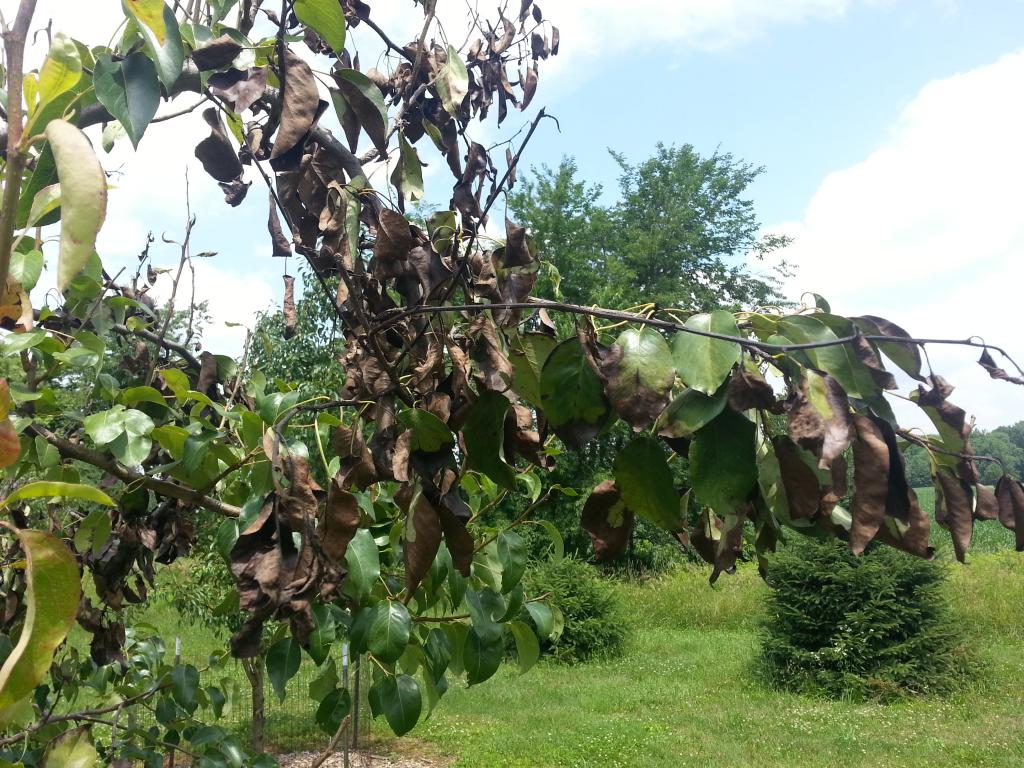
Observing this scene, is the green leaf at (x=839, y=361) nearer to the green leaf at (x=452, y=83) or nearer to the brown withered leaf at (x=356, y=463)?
the brown withered leaf at (x=356, y=463)

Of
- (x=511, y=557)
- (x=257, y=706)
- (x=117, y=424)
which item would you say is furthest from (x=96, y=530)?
(x=257, y=706)

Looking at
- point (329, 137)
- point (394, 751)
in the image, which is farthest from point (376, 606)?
point (394, 751)

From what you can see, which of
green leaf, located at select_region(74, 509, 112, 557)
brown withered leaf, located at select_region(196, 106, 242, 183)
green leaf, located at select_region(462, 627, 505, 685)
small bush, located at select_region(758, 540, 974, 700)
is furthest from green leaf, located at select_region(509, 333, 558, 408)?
small bush, located at select_region(758, 540, 974, 700)

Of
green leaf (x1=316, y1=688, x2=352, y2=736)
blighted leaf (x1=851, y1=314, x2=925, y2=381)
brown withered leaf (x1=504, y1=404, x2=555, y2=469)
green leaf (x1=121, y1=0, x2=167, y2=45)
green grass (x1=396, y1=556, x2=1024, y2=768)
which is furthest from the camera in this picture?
green grass (x1=396, y1=556, x2=1024, y2=768)

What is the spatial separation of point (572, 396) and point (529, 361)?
4.6 inches

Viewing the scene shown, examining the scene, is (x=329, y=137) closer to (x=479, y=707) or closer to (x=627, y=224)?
(x=479, y=707)

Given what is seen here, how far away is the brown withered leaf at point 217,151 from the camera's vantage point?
0.88 meters

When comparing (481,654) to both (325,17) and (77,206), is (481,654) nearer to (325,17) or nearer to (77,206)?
(325,17)

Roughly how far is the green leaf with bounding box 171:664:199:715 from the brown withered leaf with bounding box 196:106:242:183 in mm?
1424

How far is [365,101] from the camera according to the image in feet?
3.01

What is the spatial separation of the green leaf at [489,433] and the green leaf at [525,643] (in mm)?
946

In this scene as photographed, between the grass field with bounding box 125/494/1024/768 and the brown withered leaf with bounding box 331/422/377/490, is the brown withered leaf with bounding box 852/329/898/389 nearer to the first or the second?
the brown withered leaf with bounding box 331/422/377/490

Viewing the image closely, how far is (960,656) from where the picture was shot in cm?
808

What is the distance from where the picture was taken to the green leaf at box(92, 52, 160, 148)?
641 millimetres
